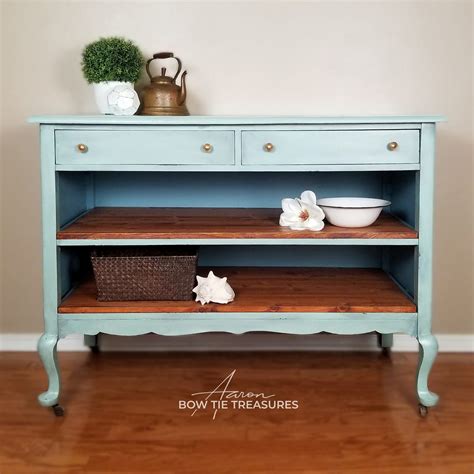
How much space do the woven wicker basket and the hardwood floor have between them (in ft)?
1.24

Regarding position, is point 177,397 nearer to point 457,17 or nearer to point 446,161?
point 446,161

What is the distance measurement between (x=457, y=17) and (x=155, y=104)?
4.00ft

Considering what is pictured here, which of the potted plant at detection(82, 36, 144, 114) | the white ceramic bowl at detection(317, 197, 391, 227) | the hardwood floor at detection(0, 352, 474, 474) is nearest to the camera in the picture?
the hardwood floor at detection(0, 352, 474, 474)

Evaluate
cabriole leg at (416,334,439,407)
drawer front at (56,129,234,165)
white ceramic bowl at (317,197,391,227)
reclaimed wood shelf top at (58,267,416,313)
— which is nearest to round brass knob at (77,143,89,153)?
drawer front at (56,129,234,165)

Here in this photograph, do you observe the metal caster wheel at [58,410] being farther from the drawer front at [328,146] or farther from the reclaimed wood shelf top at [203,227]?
the drawer front at [328,146]

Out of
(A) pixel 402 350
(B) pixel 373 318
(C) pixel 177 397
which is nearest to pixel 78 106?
(C) pixel 177 397

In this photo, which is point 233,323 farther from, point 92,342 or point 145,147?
point 92,342

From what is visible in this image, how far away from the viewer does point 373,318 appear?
87.6 inches

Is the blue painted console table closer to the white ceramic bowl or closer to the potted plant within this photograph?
the white ceramic bowl

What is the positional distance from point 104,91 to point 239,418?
1219mm

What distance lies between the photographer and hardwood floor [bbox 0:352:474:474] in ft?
6.36

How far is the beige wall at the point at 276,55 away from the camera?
8.74 ft

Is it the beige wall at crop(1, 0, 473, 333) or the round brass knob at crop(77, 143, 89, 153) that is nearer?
the round brass knob at crop(77, 143, 89, 153)

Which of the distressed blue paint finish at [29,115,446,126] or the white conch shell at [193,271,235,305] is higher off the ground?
the distressed blue paint finish at [29,115,446,126]
